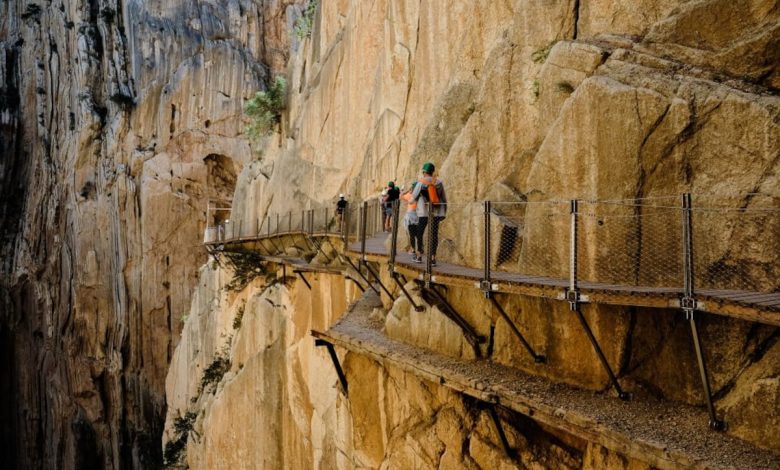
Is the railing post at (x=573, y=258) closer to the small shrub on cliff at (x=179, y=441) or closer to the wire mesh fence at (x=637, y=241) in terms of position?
the wire mesh fence at (x=637, y=241)

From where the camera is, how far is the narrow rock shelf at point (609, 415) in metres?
4.04

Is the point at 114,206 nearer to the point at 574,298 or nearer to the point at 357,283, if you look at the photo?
the point at 357,283

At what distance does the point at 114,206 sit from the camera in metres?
38.9

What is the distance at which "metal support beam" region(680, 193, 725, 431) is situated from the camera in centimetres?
417

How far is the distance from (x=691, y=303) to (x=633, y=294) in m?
0.44

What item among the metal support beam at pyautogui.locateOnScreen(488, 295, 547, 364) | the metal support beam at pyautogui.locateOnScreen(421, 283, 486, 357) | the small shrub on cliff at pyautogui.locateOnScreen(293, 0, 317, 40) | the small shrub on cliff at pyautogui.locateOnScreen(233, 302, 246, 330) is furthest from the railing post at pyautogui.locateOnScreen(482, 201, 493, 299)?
the small shrub on cliff at pyautogui.locateOnScreen(293, 0, 317, 40)

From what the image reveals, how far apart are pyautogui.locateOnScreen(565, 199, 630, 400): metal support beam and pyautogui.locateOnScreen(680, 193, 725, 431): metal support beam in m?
0.82

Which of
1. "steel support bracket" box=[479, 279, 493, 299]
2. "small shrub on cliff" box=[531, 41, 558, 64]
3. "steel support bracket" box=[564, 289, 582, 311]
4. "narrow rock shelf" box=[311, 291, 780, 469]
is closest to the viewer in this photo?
"narrow rock shelf" box=[311, 291, 780, 469]

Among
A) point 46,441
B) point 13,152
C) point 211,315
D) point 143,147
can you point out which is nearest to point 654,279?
point 211,315

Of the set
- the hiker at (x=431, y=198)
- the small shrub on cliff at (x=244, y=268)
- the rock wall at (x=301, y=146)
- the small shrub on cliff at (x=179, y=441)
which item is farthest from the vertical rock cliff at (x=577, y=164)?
the small shrub on cliff at (x=179, y=441)

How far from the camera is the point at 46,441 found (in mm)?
40969

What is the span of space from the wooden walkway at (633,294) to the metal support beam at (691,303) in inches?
2.4

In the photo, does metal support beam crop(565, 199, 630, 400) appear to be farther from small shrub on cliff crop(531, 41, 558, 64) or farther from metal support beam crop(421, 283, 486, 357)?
small shrub on cliff crop(531, 41, 558, 64)

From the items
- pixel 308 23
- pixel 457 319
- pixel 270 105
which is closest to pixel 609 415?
pixel 457 319
